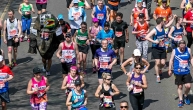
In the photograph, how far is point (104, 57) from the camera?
1669 centimetres

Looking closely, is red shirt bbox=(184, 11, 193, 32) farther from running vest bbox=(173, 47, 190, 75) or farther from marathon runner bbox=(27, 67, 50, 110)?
marathon runner bbox=(27, 67, 50, 110)

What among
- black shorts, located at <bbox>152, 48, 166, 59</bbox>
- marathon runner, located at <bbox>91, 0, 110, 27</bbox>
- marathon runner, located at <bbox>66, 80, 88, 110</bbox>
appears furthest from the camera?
marathon runner, located at <bbox>91, 0, 110, 27</bbox>

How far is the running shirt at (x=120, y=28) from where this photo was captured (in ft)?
62.5

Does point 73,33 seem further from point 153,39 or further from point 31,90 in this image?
point 31,90

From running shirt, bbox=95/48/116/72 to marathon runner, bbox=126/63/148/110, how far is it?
177 cm

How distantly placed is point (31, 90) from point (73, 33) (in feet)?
20.2

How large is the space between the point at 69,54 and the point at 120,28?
8.14 feet

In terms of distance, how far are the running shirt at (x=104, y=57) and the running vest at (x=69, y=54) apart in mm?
886

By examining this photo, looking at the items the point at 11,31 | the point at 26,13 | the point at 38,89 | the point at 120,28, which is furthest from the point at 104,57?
the point at 26,13

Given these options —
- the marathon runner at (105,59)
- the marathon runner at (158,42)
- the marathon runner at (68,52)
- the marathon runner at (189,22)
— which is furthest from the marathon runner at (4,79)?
the marathon runner at (189,22)

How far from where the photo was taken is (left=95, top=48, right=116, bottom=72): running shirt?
54.7ft

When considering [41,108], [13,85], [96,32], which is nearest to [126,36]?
[96,32]

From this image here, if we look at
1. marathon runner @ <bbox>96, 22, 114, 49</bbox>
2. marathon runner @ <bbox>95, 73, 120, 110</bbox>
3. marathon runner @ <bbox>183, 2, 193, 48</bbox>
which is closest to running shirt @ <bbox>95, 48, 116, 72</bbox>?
marathon runner @ <bbox>96, 22, 114, 49</bbox>

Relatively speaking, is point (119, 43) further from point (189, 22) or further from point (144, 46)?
point (189, 22)
